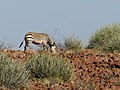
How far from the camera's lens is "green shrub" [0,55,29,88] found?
11461 mm

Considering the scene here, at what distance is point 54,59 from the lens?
43.9ft

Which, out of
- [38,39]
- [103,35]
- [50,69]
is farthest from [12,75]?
[103,35]

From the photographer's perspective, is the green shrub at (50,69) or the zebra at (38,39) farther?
the zebra at (38,39)

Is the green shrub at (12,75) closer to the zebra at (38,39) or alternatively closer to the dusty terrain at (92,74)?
the dusty terrain at (92,74)

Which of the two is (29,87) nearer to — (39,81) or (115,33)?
(39,81)

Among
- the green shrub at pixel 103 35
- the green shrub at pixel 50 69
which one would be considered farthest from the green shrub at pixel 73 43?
the green shrub at pixel 50 69

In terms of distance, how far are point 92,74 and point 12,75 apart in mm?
3200

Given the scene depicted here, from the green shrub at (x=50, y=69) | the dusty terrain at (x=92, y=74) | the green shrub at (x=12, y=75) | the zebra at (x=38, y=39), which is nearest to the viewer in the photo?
the green shrub at (x=12, y=75)

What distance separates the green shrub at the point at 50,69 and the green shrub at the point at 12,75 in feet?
4.28

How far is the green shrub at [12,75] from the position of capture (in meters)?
11.5

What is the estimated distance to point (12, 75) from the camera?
11531 mm

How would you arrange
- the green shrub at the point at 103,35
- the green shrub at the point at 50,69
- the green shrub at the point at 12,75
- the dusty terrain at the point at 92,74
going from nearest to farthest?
the green shrub at the point at 12,75, the dusty terrain at the point at 92,74, the green shrub at the point at 50,69, the green shrub at the point at 103,35

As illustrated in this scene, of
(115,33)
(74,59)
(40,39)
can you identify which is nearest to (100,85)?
(74,59)

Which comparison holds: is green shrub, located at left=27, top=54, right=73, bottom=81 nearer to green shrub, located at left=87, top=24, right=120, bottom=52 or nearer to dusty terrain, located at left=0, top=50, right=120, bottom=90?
dusty terrain, located at left=0, top=50, right=120, bottom=90
